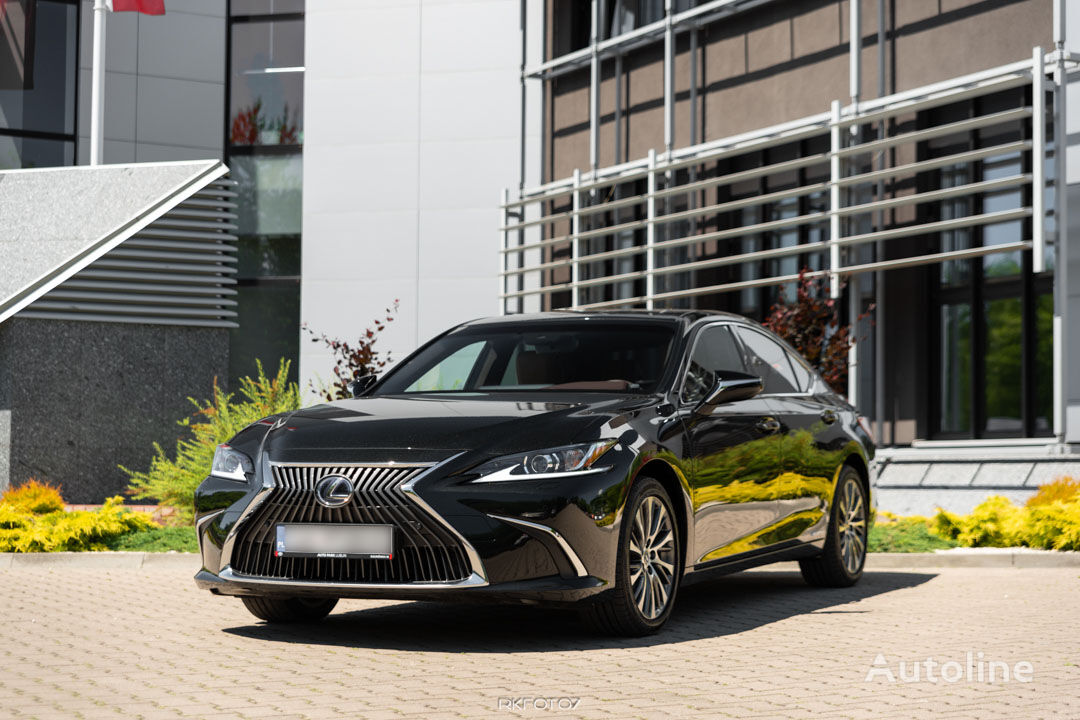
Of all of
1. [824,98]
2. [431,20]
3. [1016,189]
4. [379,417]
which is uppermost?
[431,20]

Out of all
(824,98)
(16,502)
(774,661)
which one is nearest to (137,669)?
(774,661)

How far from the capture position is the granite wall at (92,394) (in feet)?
62.3

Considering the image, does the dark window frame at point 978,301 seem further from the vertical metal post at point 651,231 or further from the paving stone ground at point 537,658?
the paving stone ground at point 537,658

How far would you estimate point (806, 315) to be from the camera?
15000mm

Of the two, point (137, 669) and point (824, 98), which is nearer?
point (137, 669)

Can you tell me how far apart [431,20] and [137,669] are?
744 inches

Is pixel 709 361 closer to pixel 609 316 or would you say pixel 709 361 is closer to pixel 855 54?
pixel 609 316

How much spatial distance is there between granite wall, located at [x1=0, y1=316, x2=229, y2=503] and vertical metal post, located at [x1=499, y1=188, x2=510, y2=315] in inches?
173

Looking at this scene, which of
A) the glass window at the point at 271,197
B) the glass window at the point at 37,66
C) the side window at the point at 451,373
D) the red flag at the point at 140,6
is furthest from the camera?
the glass window at the point at 37,66

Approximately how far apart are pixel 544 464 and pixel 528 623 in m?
1.48

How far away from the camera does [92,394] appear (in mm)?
19594

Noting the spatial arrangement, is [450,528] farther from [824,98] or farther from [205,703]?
[824,98]

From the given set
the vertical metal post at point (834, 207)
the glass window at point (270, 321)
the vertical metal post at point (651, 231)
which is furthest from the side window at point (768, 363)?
the glass window at point (270, 321)

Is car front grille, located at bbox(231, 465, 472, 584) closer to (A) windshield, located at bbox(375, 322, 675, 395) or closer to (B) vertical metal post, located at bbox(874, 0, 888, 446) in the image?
(A) windshield, located at bbox(375, 322, 675, 395)
